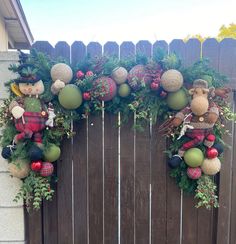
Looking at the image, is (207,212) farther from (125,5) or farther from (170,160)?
(125,5)

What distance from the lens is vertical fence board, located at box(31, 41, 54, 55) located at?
2244mm

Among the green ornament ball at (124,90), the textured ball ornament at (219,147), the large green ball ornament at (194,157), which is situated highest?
the green ornament ball at (124,90)

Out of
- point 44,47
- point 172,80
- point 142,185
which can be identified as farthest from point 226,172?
point 44,47

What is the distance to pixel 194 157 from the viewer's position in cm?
209

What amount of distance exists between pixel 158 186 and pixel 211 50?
3.69 feet

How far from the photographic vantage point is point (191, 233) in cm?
242

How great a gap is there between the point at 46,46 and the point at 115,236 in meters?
1.59

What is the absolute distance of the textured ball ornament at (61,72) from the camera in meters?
2.05

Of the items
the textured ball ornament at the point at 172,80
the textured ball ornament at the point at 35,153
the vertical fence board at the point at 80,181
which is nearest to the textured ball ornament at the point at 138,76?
the textured ball ornament at the point at 172,80

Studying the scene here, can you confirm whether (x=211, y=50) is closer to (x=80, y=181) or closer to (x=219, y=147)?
(x=219, y=147)

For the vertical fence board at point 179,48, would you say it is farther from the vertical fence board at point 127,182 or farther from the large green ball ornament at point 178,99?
the vertical fence board at point 127,182

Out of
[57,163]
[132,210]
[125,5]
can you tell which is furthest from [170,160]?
[125,5]

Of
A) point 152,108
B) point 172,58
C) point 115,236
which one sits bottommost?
point 115,236

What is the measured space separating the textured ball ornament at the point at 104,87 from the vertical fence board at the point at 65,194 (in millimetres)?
494
